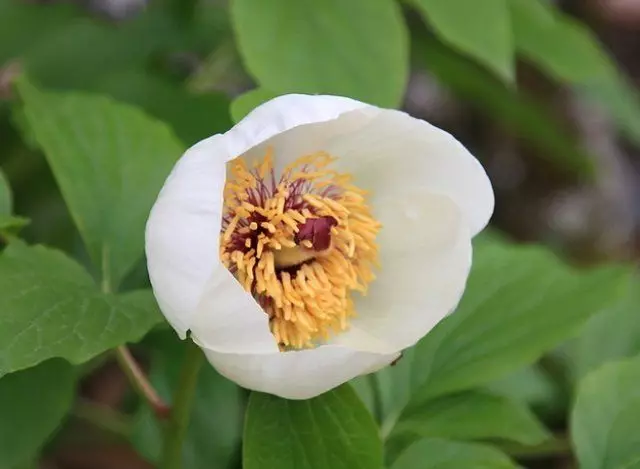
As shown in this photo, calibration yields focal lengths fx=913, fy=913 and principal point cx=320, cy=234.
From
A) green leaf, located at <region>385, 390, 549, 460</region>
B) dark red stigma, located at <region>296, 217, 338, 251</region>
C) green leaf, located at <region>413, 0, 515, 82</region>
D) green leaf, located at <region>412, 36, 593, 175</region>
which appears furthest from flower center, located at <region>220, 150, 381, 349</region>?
green leaf, located at <region>412, 36, 593, 175</region>

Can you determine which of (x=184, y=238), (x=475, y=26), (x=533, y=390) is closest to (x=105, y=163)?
(x=184, y=238)

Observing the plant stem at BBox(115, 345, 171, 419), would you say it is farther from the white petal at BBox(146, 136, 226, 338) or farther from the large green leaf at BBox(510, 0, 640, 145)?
the large green leaf at BBox(510, 0, 640, 145)

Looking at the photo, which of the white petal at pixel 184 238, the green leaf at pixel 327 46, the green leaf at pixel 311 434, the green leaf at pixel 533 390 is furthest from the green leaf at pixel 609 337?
the white petal at pixel 184 238

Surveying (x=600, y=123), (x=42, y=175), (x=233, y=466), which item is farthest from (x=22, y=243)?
(x=600, y=123)

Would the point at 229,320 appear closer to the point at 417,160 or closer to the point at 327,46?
the point at 417,160

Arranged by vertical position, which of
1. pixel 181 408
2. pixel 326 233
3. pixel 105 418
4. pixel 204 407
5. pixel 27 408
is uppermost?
pixel 326 233

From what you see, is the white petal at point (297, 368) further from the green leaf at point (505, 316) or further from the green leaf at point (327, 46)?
the green leaf at point (327, 46)
